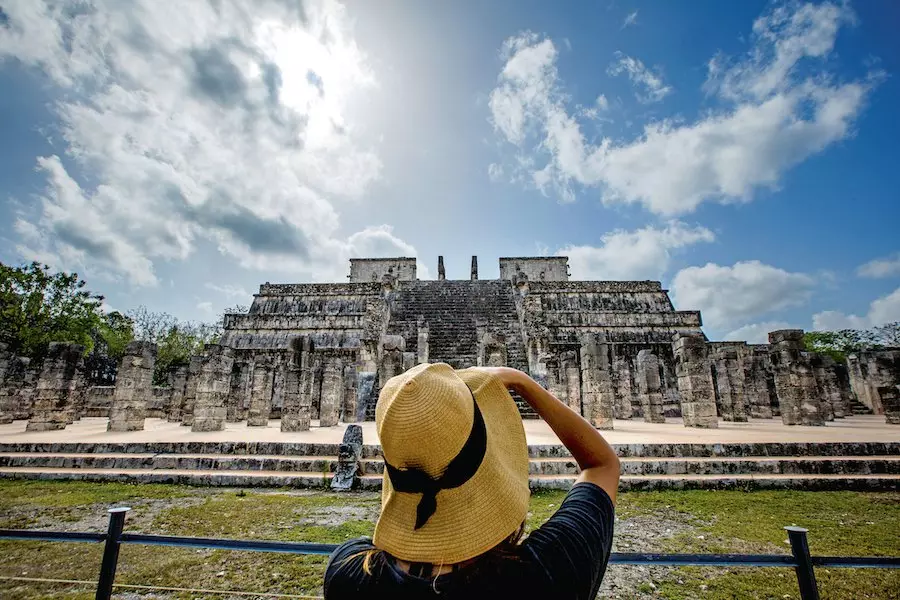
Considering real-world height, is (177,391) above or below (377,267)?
below

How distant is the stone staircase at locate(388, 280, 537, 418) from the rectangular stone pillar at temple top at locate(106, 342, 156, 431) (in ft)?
32.5

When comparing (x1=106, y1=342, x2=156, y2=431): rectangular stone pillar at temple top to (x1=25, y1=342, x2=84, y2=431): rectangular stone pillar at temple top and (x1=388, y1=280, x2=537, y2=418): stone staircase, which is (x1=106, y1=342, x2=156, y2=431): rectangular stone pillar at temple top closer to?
(x1=25, y1=342, x2=84, y2=431): rectangular stone pillar at temple top

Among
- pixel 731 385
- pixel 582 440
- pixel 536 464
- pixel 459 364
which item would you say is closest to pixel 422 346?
pixel 459 364

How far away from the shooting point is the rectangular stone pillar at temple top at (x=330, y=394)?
14273 mm

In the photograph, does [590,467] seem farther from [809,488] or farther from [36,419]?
[36,419]

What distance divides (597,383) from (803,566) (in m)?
10.8

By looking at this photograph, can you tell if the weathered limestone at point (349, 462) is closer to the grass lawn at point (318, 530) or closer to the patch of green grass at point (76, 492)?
the grass lawn at point (318, 530)

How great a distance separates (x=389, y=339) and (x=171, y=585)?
421 inches

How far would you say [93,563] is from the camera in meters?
Answer: 3.94

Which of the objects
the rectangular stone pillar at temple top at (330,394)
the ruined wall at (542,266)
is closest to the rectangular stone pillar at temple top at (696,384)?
the rectangular stone pillar at temple top at (330,394)

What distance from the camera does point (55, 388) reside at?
1244cm

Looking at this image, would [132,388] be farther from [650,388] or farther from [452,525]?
[650,388]

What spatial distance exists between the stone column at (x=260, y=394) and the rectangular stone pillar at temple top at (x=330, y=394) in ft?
7.22

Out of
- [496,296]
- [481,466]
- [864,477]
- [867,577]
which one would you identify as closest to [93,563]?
[481,466]
